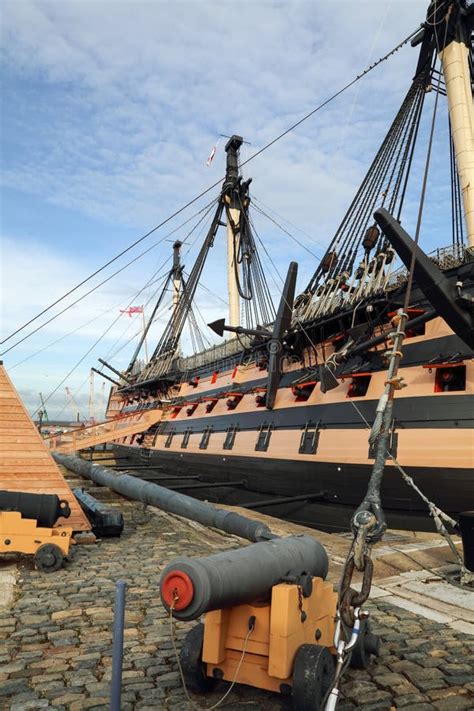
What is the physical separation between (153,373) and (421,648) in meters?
36.8

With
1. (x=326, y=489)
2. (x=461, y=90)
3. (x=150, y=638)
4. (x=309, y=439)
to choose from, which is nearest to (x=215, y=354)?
(x=309, y=439)

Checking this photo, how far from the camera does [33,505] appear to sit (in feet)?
26.8

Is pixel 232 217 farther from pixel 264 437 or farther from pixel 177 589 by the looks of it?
pixel 177 589

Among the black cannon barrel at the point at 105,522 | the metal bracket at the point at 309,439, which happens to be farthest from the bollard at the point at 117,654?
the metal bracket at the point at 309,439

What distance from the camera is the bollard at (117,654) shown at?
329 centimetres

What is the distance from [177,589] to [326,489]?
1074 cm

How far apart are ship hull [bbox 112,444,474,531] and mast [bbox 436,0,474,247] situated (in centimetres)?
708

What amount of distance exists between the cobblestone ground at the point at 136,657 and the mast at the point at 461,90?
1152 cm

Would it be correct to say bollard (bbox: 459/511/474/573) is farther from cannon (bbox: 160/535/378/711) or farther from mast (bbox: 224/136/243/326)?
mast (bbox: 224/136/243/326)

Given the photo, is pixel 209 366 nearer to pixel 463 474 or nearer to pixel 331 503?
pixel 331 503

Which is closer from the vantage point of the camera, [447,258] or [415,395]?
[415,395]

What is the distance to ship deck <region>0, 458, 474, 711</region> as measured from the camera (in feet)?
13.3

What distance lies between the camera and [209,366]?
2872 cm

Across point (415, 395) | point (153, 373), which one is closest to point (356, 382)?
point (415, 395)
